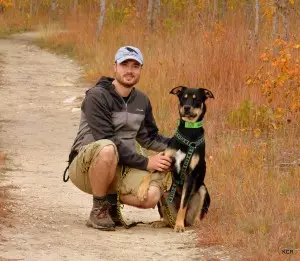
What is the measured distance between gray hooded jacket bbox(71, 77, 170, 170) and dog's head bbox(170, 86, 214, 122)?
355 mm

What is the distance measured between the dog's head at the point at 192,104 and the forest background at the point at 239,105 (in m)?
0.78

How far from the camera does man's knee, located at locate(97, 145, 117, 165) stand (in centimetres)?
636

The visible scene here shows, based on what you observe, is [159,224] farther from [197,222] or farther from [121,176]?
[121,176]

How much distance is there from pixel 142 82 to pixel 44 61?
25.3 feet

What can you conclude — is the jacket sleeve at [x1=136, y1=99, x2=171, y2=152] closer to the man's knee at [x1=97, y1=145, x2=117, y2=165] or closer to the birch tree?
the man's knee at [x1=97, y1=145, x2=117, y2=165]

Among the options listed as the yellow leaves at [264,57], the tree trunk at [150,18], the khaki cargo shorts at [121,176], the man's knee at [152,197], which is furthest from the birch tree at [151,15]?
the man's knee at [152,197]

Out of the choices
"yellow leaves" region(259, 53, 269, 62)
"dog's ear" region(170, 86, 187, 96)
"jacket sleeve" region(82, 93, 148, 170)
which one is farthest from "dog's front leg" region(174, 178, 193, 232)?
"yellow leaves" region(259, 53, 269, 62)

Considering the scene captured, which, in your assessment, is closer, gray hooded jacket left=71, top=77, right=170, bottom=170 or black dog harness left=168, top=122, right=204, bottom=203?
black dog harness left=168, top=122, right=204, bottom=203

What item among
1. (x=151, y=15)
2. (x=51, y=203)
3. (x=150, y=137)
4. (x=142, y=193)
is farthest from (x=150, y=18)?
(x=142, y=193)

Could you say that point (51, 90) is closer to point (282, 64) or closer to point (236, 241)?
point (282, 64)

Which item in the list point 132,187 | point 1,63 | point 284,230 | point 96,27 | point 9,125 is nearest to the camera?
point 284,230

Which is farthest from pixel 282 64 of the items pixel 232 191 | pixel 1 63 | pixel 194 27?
pixel 1 63

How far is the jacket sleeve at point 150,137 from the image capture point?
6.90 meters

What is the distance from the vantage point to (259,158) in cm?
848
